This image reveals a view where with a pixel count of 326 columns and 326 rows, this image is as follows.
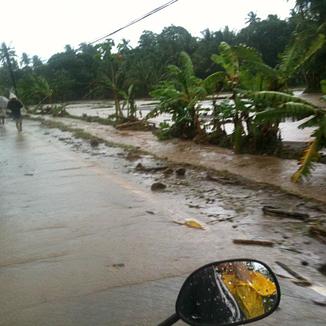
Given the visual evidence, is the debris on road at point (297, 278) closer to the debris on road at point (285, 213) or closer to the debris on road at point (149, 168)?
the debris on road at point (285, 213)

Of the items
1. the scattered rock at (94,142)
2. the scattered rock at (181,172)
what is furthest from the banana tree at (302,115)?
the scattered rock at (94,142)

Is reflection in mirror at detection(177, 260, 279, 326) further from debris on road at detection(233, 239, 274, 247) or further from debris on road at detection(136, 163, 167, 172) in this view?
debris on road at detection(136, 163, 167, 172)

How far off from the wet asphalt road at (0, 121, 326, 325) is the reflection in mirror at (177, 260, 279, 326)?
1.73m

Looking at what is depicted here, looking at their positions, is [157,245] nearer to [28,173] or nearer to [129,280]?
[129,280]

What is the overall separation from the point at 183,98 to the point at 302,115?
594 cm

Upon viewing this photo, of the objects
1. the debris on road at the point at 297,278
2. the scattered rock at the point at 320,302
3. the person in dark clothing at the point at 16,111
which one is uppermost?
the person in dark clothing at the point at 16,111

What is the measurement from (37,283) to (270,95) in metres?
5.39

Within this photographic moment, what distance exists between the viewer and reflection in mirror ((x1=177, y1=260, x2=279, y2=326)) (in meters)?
1.60

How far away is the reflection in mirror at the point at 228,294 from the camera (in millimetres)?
1601

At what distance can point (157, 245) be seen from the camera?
5.14 meters

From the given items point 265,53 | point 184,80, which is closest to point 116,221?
point 184,80

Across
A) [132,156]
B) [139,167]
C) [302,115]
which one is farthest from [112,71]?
[302,115]

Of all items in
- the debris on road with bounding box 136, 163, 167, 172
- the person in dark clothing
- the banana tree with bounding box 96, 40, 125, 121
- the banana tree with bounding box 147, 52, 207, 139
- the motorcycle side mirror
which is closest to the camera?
the motorcycle side mirror

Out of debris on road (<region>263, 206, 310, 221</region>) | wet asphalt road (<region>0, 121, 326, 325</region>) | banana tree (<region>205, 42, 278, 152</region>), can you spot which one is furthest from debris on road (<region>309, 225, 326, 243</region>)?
banana tree (<region>205, 42, 278, 152</region>)
